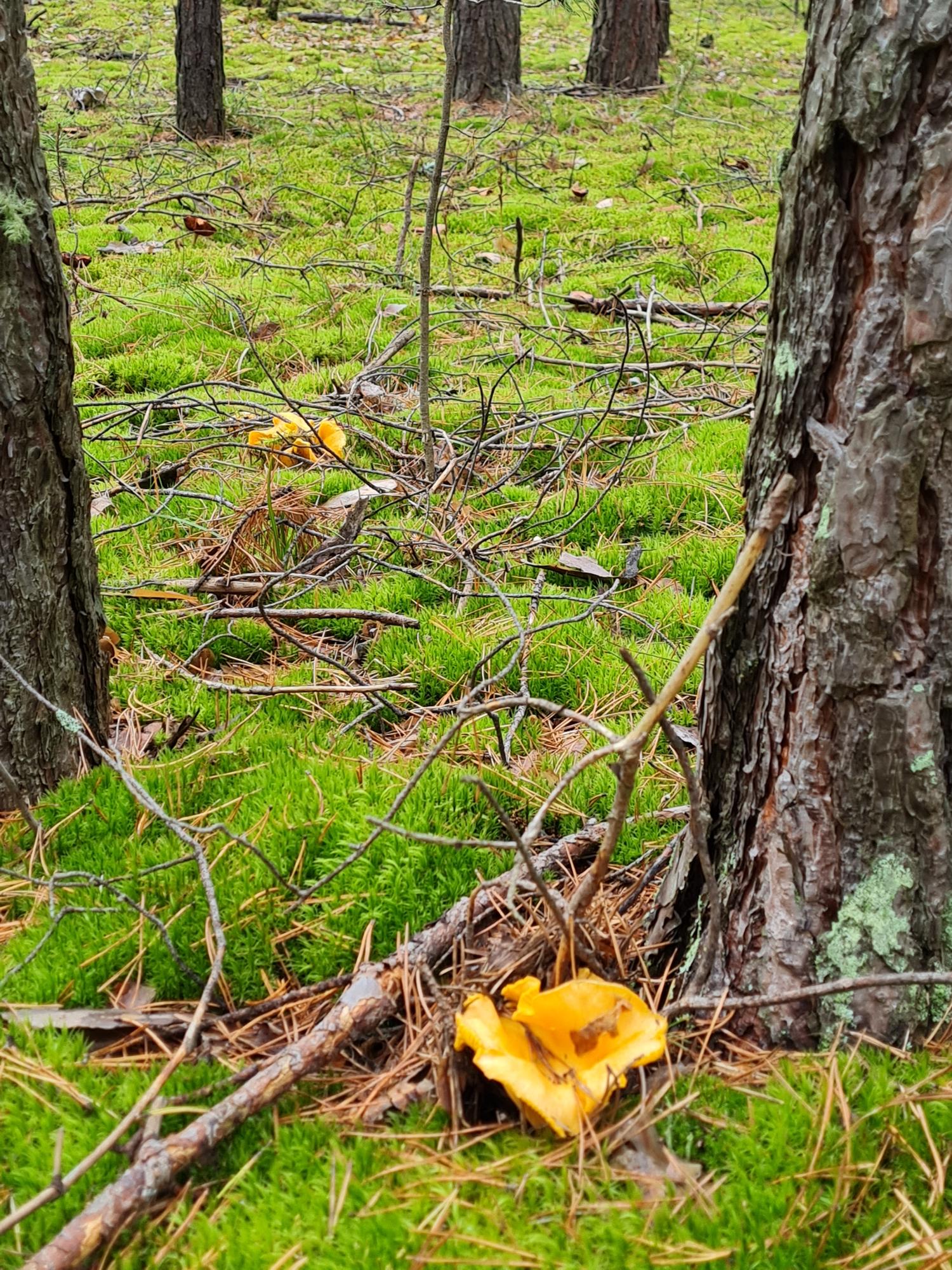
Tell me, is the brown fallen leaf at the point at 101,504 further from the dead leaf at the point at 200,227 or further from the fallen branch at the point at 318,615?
the dead leaf at the point at 200,227

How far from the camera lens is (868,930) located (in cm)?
173

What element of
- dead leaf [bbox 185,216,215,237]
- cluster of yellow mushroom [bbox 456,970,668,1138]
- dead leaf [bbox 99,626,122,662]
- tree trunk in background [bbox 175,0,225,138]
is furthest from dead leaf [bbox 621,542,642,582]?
tree trunk in background [bbox 175,0,225,138]

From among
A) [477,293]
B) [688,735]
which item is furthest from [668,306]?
[688,735]

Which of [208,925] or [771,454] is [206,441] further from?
[771,454]

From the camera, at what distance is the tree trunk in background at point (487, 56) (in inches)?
452

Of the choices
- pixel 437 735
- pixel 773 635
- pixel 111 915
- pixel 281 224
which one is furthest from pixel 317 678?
pixel 281 224

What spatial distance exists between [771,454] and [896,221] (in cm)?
41

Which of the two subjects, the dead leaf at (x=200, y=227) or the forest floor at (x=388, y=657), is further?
the dead leaf at (x=200, y=227)

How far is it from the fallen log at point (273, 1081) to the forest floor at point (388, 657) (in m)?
0.06

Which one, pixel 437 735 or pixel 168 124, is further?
pixel 168 124

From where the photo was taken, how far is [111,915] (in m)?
2.10

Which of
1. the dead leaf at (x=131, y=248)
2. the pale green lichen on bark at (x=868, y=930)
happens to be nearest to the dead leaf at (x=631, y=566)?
the pale green lichen on bark at (x=868, y=930)

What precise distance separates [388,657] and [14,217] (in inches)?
64.4

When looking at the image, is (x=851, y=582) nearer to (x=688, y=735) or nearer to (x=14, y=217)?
(x=688, y=735)
